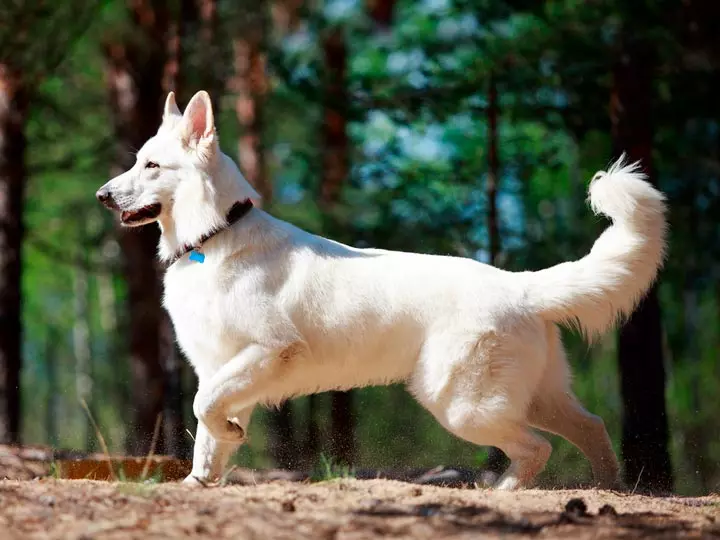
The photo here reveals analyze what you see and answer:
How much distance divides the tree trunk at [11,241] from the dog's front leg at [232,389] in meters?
6.91

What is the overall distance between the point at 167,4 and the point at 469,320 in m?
8.98

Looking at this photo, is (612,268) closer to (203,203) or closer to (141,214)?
(203,203)

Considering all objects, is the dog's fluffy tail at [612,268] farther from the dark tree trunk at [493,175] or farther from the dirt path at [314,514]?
the dark tree trunk at [493,175]

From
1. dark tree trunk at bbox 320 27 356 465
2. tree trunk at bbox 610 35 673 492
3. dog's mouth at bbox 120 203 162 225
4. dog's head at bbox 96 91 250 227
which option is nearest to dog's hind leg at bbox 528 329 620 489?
dog's head at bbox 96 91 250 227

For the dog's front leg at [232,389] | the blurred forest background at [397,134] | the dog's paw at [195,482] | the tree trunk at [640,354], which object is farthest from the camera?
the blurred forest background at [397,134]

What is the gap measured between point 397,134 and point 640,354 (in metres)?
5.35

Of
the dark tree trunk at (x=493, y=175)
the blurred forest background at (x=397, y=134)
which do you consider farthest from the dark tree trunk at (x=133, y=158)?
the dark tree trunk at (x=493, y=175)

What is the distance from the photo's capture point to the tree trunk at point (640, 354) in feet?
30.7

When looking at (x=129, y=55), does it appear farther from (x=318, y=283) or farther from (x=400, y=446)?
(x=318, y=283)

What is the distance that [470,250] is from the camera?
11.7 metres

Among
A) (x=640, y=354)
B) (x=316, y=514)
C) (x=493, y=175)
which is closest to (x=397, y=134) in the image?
(x=493, y=175)

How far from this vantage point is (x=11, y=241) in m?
11.7

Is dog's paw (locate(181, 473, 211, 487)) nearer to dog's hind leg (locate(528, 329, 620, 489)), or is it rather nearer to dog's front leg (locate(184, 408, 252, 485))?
dog's front leg (locate(184, 408, 252, 485))

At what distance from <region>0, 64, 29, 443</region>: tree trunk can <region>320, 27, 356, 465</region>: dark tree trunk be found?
158 inches
